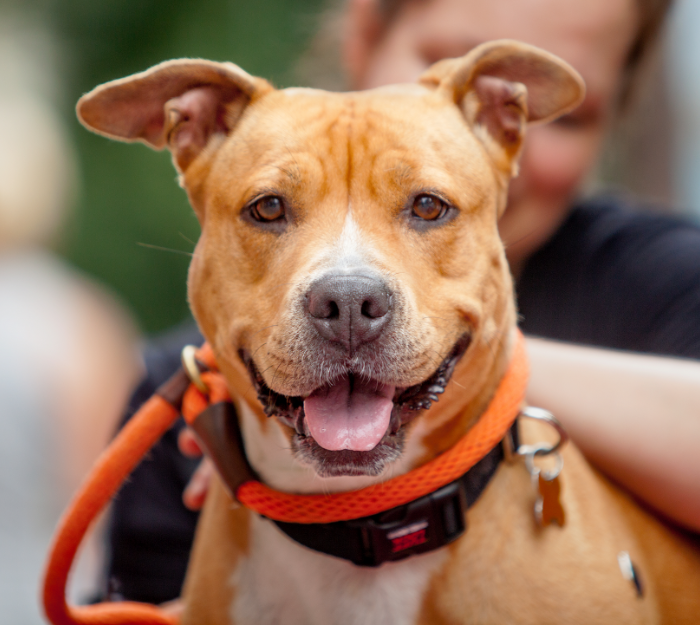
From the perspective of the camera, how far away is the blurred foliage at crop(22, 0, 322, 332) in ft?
20.3

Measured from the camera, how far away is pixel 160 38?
6.58m

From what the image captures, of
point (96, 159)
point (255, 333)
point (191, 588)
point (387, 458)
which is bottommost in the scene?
point (96, 159)

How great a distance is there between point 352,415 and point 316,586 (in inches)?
17.6

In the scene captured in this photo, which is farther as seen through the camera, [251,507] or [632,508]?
[632,508]

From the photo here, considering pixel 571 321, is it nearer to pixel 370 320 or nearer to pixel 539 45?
pixel 539 45

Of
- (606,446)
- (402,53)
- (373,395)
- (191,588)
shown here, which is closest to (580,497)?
(606,446)

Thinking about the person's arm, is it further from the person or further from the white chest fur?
the white chest fur

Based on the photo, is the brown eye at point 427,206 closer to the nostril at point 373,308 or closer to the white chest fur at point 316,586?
the nostril at point 373,308

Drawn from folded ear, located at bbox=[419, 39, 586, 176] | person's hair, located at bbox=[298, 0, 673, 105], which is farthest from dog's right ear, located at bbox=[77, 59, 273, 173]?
person's hair, located at bbox=[298, 0, 673, 105]

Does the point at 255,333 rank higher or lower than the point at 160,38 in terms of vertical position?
higher

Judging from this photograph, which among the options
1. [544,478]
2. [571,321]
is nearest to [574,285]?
[571,321]

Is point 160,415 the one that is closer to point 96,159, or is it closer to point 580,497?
point 580,497

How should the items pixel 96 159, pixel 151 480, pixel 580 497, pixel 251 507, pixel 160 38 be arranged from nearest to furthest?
pixel 251 507, pixel 580 497, pixel 151 480, pixel 160 38, pixel 96 159

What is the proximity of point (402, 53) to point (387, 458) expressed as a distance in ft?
5.74
